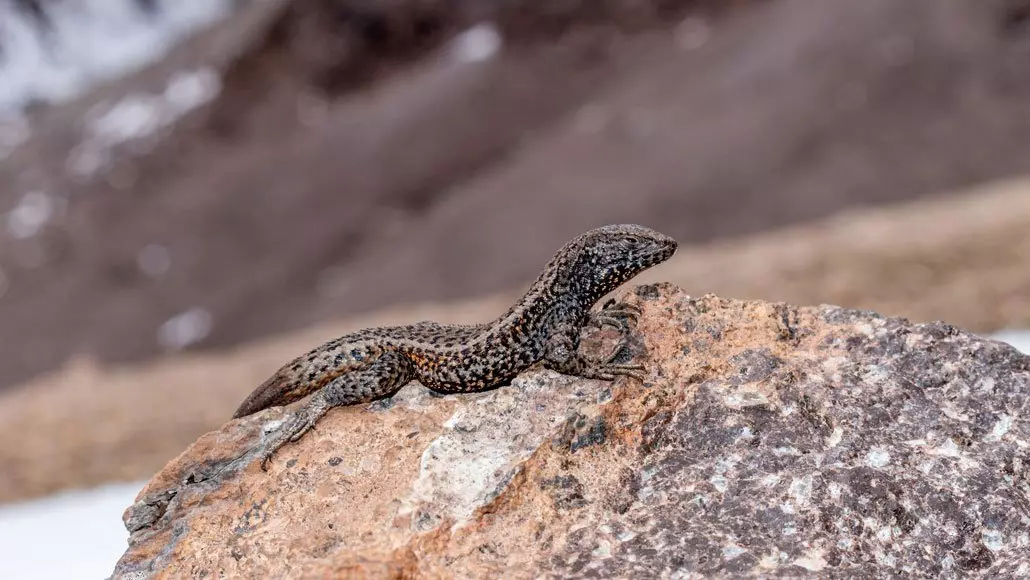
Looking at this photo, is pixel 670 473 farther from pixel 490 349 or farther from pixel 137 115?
pixel 137 115

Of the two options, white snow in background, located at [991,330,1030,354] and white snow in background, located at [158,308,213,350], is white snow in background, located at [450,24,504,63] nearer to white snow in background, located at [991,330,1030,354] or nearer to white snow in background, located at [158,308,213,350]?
white snow in background, located at [158,308,213,350]

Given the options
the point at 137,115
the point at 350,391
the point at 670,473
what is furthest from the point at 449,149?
the point at 670,473

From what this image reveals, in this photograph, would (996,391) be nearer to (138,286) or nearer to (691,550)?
(691,550)

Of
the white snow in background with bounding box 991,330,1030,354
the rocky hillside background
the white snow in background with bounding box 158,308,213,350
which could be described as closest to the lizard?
the white snow in background with bounding box 991,330,1030,354

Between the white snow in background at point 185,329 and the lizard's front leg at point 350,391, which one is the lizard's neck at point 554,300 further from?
the white snow in background at point 185,329

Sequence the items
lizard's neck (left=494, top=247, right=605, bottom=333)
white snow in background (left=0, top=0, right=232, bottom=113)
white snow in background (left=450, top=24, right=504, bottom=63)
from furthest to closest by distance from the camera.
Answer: white snow in background (left=0, top=0, right=232, bottom=113), white snow in background (left=450, top=24, right=504, bottom=63), lizard's neck (left=494, top=247, right=605, bottom=333)

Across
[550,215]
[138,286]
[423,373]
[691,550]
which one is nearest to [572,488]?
[691,550]
